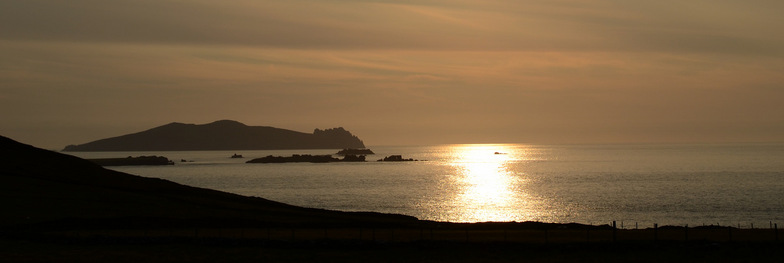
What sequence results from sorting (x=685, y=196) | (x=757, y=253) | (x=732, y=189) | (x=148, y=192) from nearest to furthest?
(x=757, y=253)
(x=148, y=192)
(x=685, y=196)
(x=732, y=189)

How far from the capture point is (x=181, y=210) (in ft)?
274

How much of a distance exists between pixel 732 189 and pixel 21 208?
5351 inches

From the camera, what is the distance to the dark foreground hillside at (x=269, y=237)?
50.8m

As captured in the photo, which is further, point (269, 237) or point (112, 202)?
point (112, 202)

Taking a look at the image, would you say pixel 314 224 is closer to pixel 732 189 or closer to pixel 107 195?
pixel 107 195

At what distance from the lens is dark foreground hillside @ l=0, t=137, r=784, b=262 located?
50.8 meters

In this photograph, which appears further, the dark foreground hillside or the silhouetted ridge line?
the silhouetted ridge line

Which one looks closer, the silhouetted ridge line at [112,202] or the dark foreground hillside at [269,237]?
the dark foreground hillside at [269,237]

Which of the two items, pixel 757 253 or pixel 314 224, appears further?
pixel 314 224

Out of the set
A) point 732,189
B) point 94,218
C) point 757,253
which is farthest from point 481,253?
point 732,189

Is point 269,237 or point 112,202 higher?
point 112,202

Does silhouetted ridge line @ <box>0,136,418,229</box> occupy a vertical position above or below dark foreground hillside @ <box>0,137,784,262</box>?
above

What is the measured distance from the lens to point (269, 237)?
60.5 m

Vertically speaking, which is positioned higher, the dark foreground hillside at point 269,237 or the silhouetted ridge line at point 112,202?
the silhouetted ridge line at point 112,202
